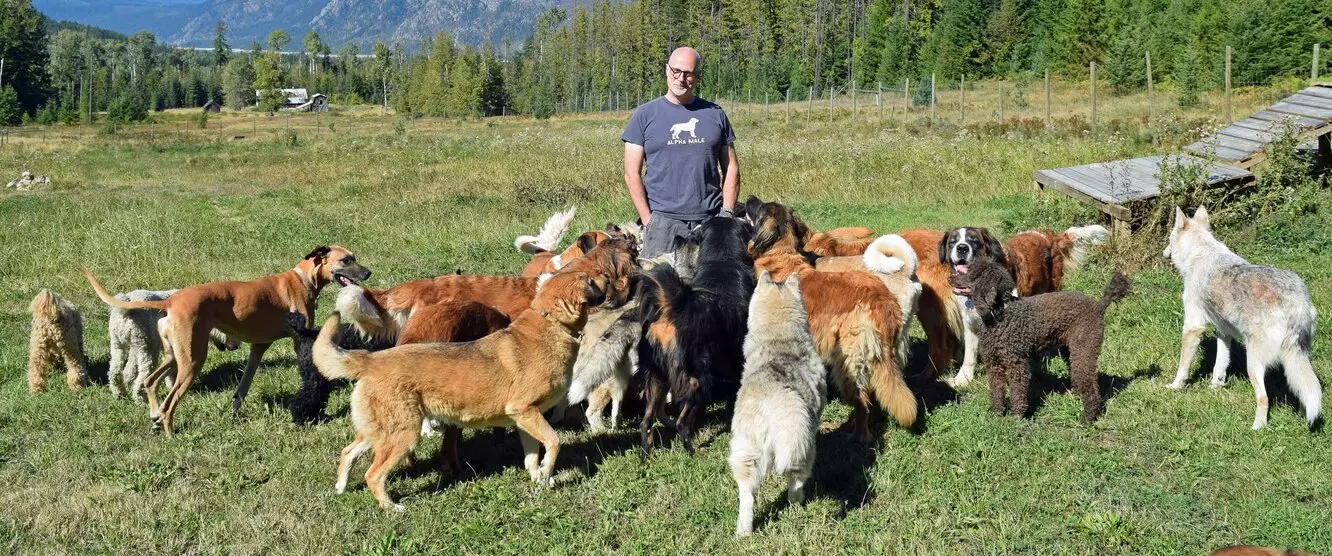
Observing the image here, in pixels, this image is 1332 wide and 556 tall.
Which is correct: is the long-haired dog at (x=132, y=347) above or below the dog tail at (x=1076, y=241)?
below

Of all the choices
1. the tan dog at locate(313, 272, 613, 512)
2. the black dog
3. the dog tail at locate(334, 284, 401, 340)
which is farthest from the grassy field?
the dog tail at locate(334, 284, 401, 340)

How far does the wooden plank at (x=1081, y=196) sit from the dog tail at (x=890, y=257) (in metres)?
4.92

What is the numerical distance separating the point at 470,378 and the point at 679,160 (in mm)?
2706

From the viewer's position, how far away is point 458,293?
6551mm

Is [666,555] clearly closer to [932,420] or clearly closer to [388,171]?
[932,420]

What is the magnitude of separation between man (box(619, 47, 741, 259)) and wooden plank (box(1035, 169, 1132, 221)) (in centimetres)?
536

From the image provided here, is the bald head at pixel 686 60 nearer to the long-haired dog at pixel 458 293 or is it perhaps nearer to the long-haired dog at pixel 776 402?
the long-haired dog at pixel 458 293

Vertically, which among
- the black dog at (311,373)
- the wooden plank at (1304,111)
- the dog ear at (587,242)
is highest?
the wooden plank at (1304,111)

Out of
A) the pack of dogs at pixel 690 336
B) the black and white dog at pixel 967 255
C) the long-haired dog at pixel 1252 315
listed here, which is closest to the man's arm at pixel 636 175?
the pack of dogs at pixel 690 336

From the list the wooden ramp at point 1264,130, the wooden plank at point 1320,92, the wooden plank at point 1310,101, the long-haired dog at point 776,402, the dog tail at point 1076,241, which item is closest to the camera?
the long-haired dog at point 776,402

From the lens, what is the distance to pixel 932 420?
20.1 feet

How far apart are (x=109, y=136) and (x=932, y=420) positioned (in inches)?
2012

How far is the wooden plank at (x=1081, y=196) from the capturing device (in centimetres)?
1009

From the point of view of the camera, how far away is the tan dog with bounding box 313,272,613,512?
4.75 meters
